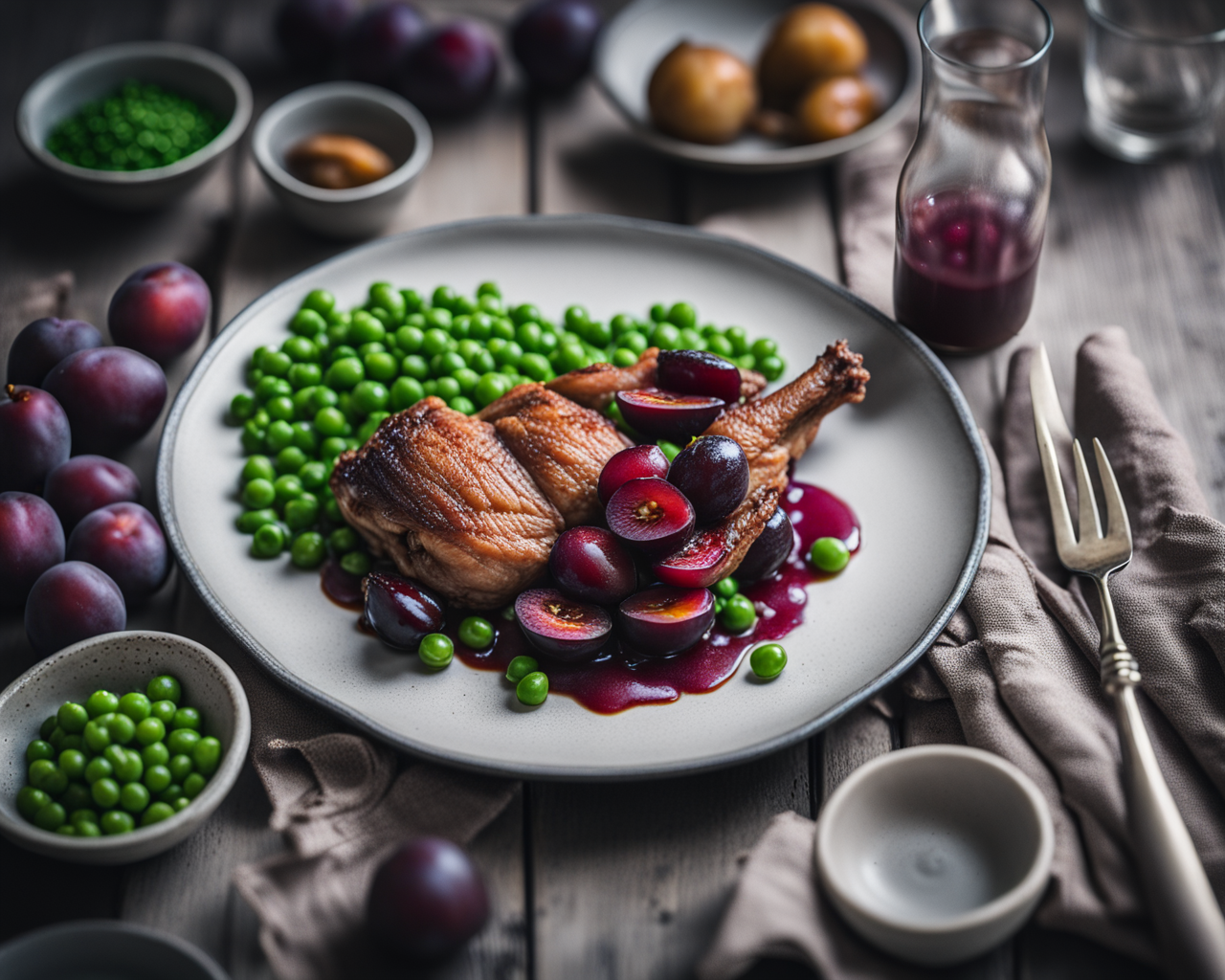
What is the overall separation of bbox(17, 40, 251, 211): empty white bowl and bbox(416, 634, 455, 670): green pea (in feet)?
7.09

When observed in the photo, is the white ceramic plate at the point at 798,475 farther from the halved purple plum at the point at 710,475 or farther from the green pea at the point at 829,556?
the halved purple plum at the point at 710,475

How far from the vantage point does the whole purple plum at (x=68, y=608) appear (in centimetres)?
278

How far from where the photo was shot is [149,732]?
2.54 meters

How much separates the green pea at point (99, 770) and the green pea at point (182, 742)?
133mm

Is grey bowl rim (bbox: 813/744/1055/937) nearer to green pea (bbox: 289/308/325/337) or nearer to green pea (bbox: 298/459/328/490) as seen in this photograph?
green pea (bbox: 298/459/328/490)

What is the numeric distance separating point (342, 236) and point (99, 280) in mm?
859

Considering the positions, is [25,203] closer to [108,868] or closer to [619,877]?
[108,868]

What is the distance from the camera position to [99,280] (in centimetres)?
400

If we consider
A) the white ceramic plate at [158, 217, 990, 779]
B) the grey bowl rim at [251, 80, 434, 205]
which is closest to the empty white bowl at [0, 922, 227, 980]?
the white ceramic plate at [158, 217, 990, 779]

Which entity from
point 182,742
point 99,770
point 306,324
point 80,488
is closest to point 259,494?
point 80,488

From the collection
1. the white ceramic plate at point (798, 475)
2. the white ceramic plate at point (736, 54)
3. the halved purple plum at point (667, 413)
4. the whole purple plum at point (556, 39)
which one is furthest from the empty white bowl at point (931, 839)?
the whole purple plum at point (556, 39)

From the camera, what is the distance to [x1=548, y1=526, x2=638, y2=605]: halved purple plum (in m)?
2.76

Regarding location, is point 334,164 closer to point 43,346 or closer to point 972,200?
point 43,346

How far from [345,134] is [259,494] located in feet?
5.85
